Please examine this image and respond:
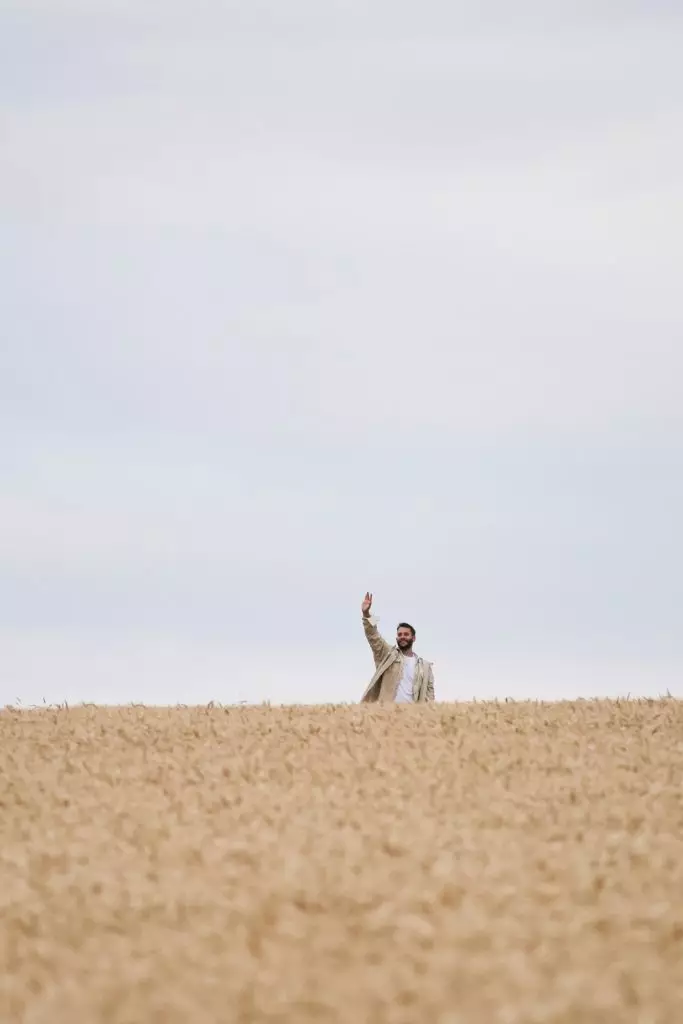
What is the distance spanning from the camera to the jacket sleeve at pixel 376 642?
17.5 metres

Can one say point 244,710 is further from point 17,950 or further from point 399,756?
point 17,950

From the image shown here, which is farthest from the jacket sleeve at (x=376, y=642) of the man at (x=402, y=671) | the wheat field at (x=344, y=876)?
the wheat field at (x=344, y=876)

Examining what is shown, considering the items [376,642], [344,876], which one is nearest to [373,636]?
[376,642]

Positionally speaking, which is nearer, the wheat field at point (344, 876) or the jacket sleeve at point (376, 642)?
the wheat field at point (344, 876)

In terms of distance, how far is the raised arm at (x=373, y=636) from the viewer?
1730 centimetres

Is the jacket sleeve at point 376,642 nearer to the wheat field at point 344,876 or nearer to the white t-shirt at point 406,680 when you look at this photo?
the white t-shirt at point 406,680

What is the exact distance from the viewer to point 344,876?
8.32m

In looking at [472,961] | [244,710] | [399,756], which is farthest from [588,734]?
[472,961]

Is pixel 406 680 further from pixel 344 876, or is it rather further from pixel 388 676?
pixel 344 876

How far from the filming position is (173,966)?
7.13 meters

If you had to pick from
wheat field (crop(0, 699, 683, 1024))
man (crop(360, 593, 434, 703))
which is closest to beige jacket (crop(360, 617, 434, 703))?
man (crop(360, 593, 434, 703))

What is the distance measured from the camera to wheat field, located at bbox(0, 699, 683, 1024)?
680 centimetres

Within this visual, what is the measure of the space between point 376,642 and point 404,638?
0.35 metres

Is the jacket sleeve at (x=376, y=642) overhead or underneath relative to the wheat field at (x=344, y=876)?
overhead
